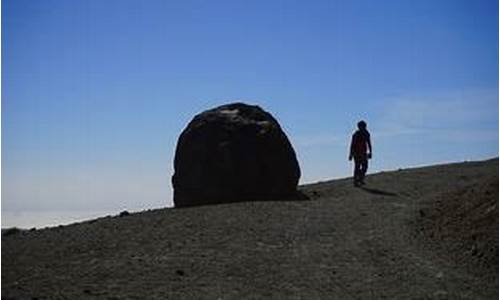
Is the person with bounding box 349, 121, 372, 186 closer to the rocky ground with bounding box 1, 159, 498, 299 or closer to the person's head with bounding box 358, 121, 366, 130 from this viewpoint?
the person's head with bounding box 358, 121, 366, 130

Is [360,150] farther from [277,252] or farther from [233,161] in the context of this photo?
[277,252]

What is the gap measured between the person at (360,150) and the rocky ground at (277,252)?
4318mm

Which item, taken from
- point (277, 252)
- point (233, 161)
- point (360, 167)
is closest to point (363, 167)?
point (360, 167)

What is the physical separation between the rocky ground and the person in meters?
4.32

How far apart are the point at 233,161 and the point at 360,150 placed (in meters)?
5.37

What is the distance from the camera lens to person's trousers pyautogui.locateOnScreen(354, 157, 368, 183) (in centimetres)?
2244

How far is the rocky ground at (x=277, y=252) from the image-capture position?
1017 cm

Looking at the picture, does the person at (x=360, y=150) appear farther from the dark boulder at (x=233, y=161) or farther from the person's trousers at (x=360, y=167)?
the dark boulder at (x=233, y=161)

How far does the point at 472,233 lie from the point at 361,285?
3.55 meters

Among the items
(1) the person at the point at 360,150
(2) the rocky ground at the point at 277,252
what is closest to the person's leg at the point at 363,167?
(1) the person at the point at 360,150

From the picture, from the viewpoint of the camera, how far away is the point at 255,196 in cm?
1945

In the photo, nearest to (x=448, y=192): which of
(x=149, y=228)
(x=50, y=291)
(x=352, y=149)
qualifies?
(x=352, y=149)

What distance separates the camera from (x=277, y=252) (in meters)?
12.5

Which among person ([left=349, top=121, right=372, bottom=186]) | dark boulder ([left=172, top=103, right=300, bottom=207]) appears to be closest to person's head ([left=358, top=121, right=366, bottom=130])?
person ([left=349, top=121, right=372, bottom=186])
